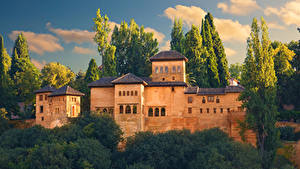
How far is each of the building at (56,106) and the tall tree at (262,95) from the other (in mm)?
20880

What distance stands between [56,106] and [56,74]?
16791mm

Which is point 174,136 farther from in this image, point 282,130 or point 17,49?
point 17,49

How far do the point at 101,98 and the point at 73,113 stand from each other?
4015mm

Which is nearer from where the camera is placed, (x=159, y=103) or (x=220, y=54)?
(x=159, y=103)

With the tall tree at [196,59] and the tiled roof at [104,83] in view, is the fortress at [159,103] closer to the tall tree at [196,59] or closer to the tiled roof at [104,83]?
the tiled roof at [104,83]

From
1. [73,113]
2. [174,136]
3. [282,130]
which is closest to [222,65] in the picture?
[282,130]

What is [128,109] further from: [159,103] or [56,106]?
[56,106]

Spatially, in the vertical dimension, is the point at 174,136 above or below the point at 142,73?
below

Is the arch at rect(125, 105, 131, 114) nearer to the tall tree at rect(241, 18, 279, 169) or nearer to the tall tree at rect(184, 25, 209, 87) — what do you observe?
the tall tree at rect(184, 25, 209, 87)

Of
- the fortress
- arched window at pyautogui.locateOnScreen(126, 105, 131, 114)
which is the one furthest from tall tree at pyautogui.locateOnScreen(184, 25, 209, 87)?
arched window at pyautogui.locateOnScreen(126, 105, 131, 114)

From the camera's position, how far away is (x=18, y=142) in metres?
42.2

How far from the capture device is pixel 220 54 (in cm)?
5466

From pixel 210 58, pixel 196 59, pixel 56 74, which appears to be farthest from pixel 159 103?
pixel 56 74

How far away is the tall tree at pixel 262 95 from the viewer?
3706 centimetres
